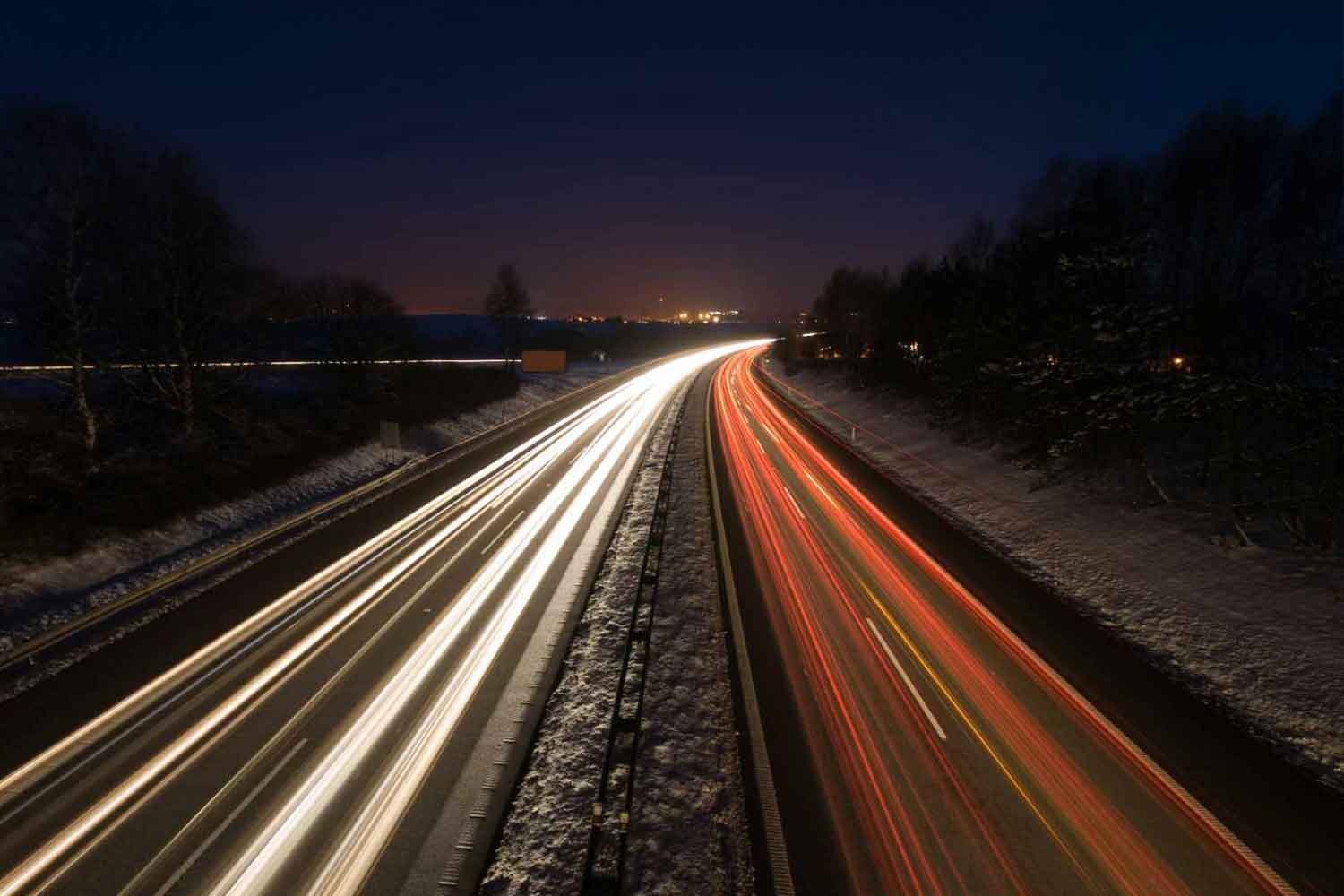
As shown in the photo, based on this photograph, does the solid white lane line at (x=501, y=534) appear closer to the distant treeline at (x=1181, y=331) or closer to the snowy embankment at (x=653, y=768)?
the snowy embankment at (x=653, y=768)

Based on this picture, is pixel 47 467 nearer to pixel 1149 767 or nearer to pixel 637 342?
pixel 1149 767

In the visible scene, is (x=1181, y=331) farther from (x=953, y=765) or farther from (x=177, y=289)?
(x=177, y=289)

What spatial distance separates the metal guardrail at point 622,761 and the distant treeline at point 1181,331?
1295 centimetres

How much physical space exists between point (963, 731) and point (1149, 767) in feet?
7.56

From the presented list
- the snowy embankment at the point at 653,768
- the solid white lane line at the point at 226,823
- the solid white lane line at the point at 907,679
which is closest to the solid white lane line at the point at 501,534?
the snowy embankment at the point at 653,768

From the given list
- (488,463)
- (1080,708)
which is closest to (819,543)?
(1080,708)

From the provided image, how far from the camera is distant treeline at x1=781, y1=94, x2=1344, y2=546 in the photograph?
11.9m

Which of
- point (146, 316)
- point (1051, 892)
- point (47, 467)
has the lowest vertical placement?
point (1051, 892)

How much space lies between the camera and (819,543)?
15898 millimetres

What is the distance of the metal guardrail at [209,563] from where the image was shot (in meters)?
10.4

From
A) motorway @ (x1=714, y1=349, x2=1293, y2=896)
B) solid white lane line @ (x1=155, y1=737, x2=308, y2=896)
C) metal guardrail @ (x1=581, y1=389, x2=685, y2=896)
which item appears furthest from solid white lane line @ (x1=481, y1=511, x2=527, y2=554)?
motorway @ (x1=714, y1=349, x2=1293, y2=896)

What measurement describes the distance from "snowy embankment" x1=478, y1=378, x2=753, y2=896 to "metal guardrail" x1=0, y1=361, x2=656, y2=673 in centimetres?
978

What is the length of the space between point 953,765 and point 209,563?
1699 cm

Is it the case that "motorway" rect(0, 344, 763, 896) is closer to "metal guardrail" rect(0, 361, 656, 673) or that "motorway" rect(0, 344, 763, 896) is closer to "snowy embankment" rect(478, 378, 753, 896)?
"snowy embankment" rect(478, 378, 753, 896)
